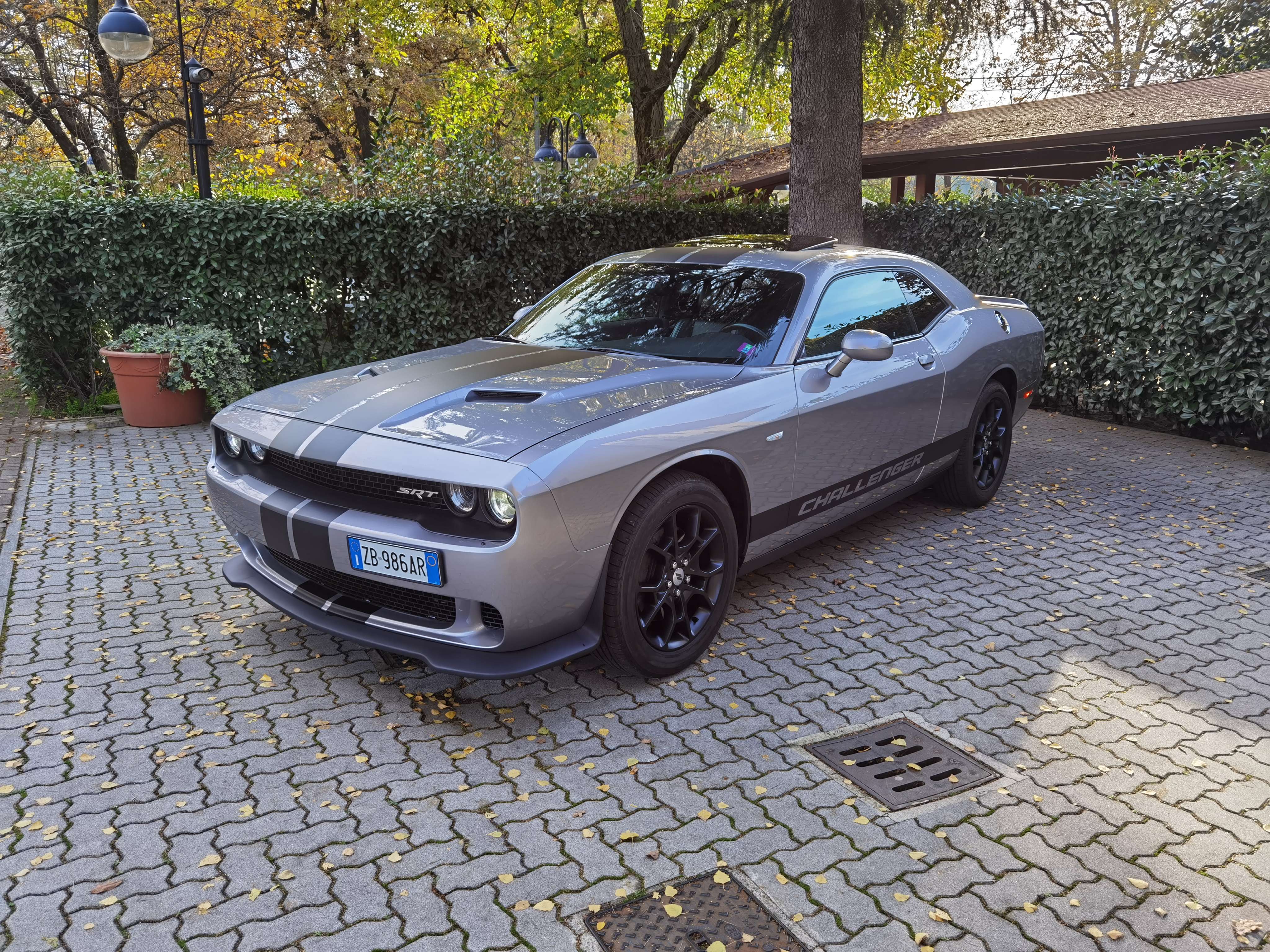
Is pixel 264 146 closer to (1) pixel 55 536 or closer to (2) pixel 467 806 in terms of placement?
(1) pixel 55 536

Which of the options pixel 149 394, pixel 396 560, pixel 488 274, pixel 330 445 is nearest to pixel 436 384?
pixel 330 445

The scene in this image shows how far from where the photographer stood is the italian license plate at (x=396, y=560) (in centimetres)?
325

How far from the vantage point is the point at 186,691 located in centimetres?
386

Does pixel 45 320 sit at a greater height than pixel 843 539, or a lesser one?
greater

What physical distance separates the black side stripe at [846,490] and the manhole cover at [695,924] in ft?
5.99

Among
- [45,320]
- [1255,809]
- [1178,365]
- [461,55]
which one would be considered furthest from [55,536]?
[461,55]

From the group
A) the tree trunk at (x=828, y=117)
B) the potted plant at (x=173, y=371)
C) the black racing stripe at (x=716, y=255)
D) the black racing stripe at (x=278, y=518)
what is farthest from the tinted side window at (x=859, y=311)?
the potted plant at (x=173, y=371)

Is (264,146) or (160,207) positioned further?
(264,146)

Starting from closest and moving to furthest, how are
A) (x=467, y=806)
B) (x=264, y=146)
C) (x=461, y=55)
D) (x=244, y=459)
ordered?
(x=467, y=806), (x=244, y=459), (x=461, y=55), (x=264, y=146)

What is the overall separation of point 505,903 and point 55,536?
446cm

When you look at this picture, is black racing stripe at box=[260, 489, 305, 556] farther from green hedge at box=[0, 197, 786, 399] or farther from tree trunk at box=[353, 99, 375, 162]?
tree trunk at box=[353, 99, 375, 162]

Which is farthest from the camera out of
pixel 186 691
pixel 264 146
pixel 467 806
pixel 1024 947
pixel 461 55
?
pixel 264 146

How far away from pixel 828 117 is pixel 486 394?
20.7 feet

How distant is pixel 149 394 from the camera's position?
857 cm
